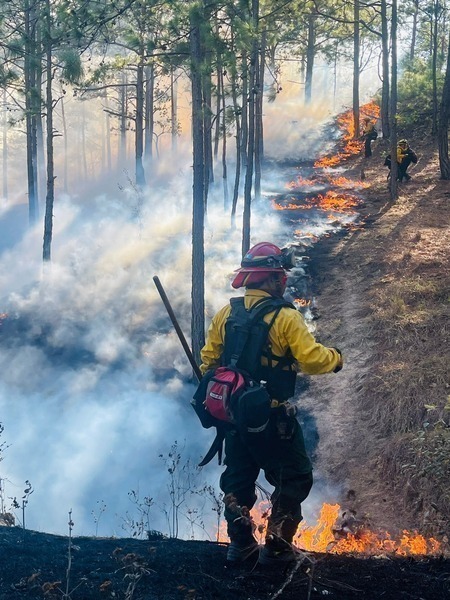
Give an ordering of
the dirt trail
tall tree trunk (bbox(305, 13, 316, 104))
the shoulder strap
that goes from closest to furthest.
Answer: the shoulder strap → the dirt trail → tall tree trunk (bbox(305, 13, 316, 104))

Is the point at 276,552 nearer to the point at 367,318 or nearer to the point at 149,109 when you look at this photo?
the point at 367,318

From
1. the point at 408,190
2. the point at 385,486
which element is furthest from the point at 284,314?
the point at 408,190

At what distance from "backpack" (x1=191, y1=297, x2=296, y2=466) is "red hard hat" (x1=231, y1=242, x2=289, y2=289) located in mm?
174

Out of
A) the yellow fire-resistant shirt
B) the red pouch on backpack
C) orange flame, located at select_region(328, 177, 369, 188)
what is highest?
orange flame, located at select_region(328, 177, 369, 188)

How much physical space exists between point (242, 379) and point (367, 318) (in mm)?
8834

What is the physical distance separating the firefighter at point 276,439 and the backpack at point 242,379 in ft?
0.20

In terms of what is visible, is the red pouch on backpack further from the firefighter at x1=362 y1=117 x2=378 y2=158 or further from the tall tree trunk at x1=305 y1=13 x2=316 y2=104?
the tall tree trunk at x1=305 y1=13 x2=316 y2=104

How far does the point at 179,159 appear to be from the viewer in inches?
1401

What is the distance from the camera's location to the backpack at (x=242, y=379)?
4117 millimetres

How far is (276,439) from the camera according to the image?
168 inches

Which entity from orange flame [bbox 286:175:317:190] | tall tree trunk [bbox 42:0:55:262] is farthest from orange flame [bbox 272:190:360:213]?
tall tree trunk [bbox 42:0:55:262]

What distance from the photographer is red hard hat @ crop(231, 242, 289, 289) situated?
447cm

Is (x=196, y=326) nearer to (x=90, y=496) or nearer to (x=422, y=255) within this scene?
(x=90, y=496)

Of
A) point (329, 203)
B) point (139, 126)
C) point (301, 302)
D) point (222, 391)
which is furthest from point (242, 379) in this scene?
point (139, 126)
